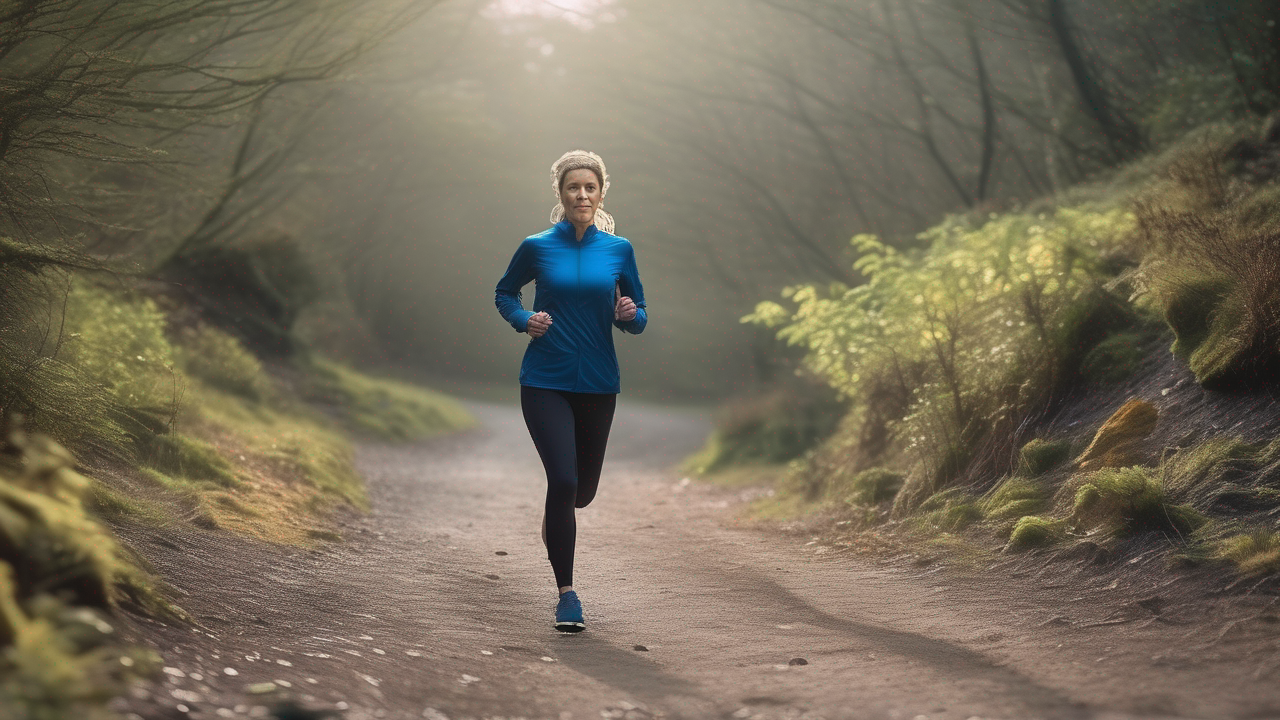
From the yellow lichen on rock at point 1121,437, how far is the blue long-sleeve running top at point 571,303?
3521mm

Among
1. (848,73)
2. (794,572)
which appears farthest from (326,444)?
(848,73)

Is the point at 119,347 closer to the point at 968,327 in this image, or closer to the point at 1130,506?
the point at 968,327

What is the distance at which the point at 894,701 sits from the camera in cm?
423

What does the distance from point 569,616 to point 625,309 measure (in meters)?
1.65

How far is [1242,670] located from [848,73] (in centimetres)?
1940

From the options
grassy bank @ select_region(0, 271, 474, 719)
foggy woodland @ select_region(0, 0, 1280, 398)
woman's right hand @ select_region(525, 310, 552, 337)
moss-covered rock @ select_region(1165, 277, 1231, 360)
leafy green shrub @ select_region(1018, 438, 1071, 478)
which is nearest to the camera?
grassy bank @ select_region(0, 271, 474, 719)

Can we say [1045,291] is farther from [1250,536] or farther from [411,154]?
[411,154]

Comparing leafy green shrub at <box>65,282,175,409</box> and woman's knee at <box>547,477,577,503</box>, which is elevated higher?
leafy green shrub at <box>65,282,175,409</box>

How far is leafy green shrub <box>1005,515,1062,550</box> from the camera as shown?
6.98 m

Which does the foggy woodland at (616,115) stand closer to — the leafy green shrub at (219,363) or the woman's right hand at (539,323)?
the leafy green shrub at (219,363)

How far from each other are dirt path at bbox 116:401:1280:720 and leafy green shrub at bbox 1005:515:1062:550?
0.41 m

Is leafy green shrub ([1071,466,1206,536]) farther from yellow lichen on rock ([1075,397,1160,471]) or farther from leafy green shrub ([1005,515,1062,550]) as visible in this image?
yellow lichen on rock ([1075,397,1160,471])

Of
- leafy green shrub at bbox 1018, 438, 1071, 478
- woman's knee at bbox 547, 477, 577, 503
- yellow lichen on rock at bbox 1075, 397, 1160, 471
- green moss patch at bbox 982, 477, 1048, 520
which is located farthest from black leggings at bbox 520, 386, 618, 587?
leafy green shrub at bbox 1018, 438, 1071, 478

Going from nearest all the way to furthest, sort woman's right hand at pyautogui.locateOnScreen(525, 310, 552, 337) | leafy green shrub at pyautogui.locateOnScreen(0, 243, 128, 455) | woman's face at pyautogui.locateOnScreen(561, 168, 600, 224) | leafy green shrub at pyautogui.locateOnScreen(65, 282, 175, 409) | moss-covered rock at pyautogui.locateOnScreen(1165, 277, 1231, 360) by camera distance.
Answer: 1. woman's right hand at pyautogui.locateOnScreen(525, 310, 552, 337)
2. woman's face at pyautogui.locateOnScreen(561, 168, 600, 224)
3. leafy green shrub at pyautogui.locateOnScreen(0, 243, 128, 455)
4. moss-covered rock at pyautogui.locateOnScreen(1165, 277, 1231, 360)
5. leafy green shrub at pyautogui.locateOnScreen(65, 282, 175, 409)
